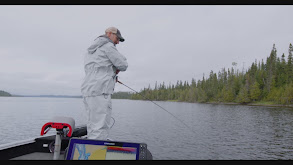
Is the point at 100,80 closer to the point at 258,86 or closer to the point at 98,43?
the point at 98,43

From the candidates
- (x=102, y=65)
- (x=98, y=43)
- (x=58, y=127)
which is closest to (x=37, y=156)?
(x=58, y=127)

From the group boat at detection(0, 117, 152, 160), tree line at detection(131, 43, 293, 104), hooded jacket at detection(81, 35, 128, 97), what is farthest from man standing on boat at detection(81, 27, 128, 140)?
tree line at detection(131, 43, 293, 104)

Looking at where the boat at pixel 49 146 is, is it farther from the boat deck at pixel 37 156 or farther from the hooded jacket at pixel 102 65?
the hooded jacket at pixel 102 65

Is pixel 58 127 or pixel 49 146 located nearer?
pixel 58 127

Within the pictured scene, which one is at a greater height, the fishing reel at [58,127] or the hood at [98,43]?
the hood at [98,43]

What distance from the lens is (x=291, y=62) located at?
8738 centimetres

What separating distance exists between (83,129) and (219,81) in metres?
136

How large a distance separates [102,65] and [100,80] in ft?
1.02

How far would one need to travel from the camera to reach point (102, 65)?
152 inches

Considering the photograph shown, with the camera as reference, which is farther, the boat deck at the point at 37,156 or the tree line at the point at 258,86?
the tree line at the point at 258,86

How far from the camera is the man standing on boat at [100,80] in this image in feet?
12.1

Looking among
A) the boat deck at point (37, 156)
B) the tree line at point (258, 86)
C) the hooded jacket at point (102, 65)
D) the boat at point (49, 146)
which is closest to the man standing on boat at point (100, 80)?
the hooded jacket at point (102, 65)

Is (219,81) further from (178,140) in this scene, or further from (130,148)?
(130,148)
